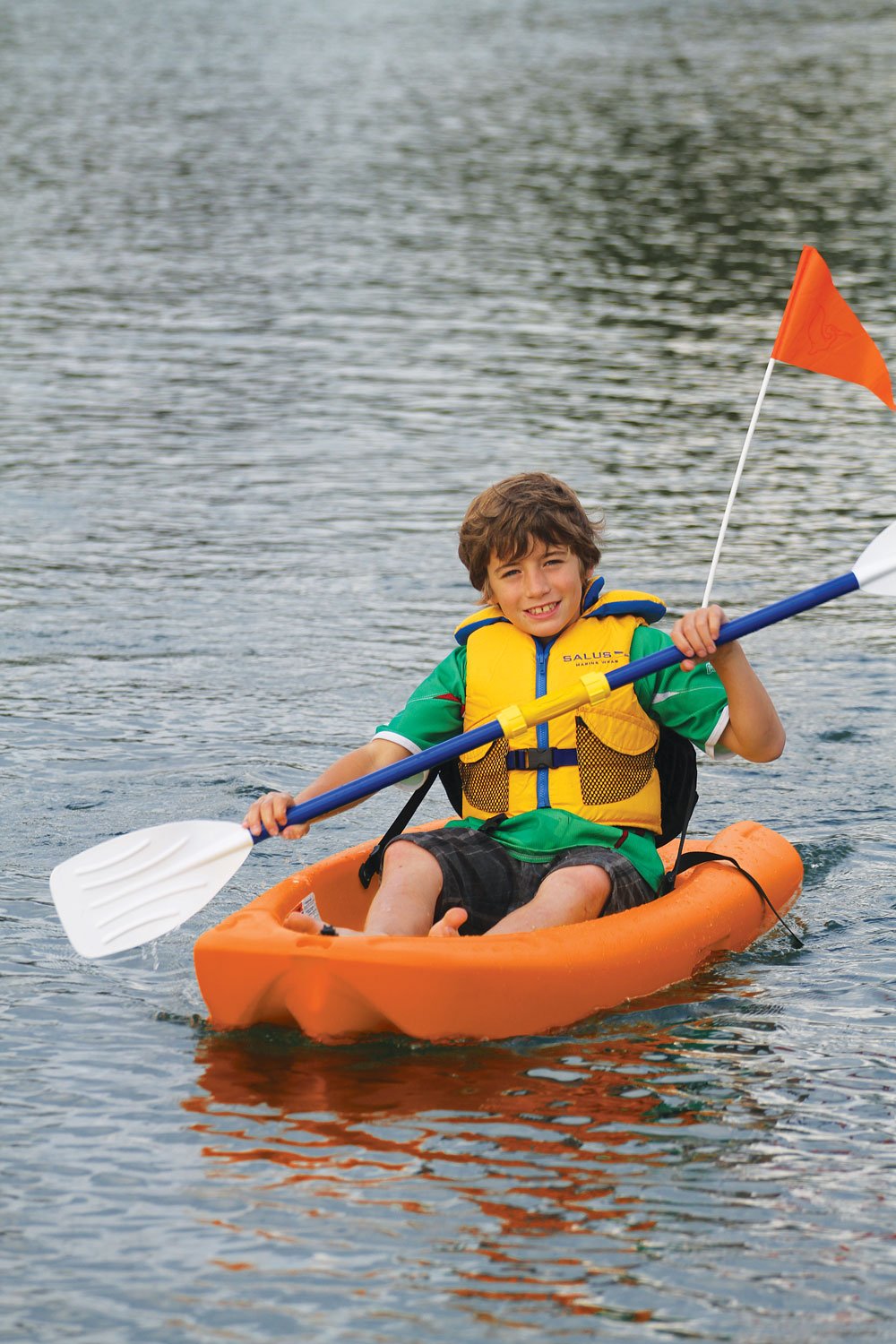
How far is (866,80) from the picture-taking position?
80.9ft

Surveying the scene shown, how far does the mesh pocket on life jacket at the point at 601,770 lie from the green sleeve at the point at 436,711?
0.29 metres

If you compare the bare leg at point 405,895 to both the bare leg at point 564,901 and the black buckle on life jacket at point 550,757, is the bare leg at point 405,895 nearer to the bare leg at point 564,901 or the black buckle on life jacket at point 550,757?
the bare leg at point 564,901

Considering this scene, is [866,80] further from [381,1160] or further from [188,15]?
[381,1160]

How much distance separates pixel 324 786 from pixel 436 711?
0.34 metres

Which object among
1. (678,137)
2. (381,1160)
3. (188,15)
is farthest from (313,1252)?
(188,15)

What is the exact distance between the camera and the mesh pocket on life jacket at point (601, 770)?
4113mm

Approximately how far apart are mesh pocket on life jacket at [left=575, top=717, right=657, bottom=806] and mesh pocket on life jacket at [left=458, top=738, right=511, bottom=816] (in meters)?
0.16

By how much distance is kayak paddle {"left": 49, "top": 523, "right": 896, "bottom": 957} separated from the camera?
389cm

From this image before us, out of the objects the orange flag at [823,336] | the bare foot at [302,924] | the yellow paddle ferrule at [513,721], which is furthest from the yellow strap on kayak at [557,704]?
the orange flag at [823,336]

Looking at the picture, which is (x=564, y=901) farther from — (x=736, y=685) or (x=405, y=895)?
→ (x=736, y=685)

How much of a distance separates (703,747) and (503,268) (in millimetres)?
10304

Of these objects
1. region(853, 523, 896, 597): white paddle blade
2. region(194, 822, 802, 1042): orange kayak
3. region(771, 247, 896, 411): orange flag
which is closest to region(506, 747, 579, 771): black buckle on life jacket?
region(194, 822, 802, 1042): orange kayak

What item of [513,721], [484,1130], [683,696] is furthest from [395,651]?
[484,1130]

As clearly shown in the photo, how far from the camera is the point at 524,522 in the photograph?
4055mm
